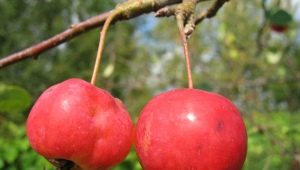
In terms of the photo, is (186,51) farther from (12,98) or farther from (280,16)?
(280,16)

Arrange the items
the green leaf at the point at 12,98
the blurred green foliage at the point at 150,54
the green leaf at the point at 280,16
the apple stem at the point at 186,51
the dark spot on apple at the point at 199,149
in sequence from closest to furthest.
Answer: the dark spot on apple at the point at 199,149
the apple stem at the point at 186,51
the green leaf at the point at 12,98
the green leaf at the point at 280,16
the blurred green foliage at the point at 150,54

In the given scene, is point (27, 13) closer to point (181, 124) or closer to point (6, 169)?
point (6, 169)

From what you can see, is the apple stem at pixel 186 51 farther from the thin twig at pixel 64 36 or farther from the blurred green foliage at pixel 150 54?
the blurred green foliage at pixel 150 54

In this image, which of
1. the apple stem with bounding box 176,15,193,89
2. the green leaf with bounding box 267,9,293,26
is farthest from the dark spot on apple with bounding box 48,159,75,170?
the green leaf with bounding box 267,9,293,26


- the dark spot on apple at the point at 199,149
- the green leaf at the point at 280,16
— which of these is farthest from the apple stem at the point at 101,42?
the green leaf at the point at 280,16

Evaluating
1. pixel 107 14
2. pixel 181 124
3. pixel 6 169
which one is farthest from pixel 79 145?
pixel 6 169

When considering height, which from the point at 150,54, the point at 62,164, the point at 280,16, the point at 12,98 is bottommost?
the point at 150,54

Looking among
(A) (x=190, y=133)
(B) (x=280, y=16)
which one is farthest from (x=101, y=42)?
(B) (x=280, y=16)

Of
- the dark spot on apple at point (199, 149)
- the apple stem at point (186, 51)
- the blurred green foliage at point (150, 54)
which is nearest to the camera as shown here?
the dark spot on apple at point (199, 149)

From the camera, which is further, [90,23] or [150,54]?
[150,54]
